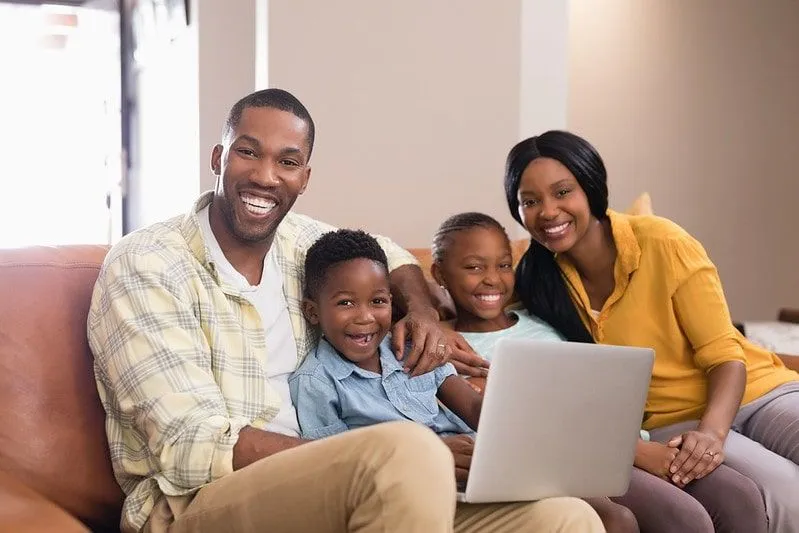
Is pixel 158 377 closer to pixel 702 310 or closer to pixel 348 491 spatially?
pixel 348 491

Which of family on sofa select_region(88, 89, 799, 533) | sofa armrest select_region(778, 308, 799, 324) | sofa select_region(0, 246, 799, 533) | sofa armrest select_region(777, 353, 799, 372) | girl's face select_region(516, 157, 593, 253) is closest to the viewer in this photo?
family on sofa select_region(88, 89, 799, 533)

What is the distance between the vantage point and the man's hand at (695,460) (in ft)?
6.37

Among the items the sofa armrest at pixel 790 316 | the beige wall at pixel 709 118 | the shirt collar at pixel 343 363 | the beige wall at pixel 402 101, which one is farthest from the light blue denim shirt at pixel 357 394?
the beige wall at pixel 709 118

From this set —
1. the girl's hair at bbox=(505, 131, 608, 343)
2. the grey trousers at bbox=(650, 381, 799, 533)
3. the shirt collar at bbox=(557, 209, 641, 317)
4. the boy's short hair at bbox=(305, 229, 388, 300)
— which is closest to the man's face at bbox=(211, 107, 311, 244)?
the boy's short hair at bbox=(305, 229, 388, 300)

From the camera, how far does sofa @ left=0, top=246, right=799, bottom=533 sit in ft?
5.65

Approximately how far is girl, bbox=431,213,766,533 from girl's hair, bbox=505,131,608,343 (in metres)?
0.04

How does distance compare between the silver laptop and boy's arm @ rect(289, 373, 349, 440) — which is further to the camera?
boy's arm @ rect(289, 373, 349, 440)

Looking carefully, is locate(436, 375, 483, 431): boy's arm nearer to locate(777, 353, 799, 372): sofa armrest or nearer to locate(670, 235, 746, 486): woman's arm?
locate(670, 235, 746, 486): woman's arm

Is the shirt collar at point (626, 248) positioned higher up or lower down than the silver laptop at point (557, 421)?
higher up

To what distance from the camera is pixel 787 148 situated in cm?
453

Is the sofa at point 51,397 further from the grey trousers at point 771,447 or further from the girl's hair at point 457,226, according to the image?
the grey trousers at point 771,447

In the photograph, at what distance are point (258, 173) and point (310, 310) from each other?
29 cm

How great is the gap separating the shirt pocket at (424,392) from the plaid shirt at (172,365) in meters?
0.27

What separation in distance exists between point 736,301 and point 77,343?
3.41 m
